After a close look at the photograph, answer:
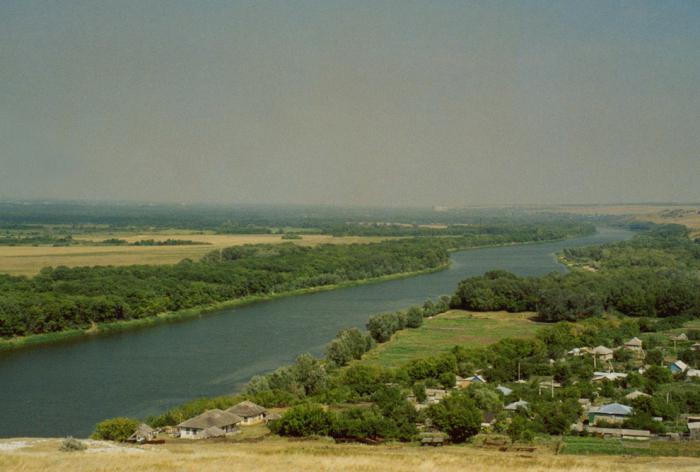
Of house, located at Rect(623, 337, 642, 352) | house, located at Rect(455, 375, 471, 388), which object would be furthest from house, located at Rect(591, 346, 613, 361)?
house, located at Rect(455, 375, 471, 388)

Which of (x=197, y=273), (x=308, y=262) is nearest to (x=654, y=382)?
(x=197, y=273)

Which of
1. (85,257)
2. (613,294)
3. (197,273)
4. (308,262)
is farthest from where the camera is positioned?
(85,257)

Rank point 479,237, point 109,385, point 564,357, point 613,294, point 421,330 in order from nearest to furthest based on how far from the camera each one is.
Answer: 1. point 109,385
2. point 564,357
3. point 421,330
4. point 613,294
5. point 479,237

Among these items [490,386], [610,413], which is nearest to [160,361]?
[490,386]

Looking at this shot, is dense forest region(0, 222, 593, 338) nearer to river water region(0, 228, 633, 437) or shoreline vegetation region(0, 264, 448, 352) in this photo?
shoreline vegetation region(0, 264, 448, 352)

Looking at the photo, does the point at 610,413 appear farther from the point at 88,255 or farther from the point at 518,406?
the point at 88,255

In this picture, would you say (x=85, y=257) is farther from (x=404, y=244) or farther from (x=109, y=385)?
(x=109, y=385)
